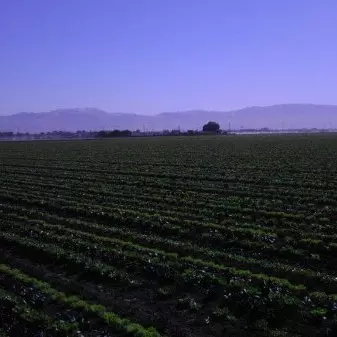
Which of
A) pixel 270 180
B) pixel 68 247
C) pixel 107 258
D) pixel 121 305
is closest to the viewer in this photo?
pixel 121 305

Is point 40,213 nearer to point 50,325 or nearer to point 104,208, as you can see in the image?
point 104,208

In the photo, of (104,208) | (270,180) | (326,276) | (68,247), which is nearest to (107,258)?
Result: (68,247)

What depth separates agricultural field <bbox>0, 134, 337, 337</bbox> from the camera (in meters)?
8.55

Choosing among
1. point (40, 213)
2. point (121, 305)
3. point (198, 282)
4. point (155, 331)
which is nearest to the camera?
point (155, 331)

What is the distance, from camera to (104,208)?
18.7 metres

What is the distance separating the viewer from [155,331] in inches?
320

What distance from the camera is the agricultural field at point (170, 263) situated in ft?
28.1

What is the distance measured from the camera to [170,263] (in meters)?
11.4

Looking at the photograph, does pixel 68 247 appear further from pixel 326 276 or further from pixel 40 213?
pixel 326 276

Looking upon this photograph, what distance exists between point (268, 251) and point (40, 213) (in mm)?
9191

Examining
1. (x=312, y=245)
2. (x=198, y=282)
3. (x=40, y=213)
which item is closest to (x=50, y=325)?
(x=198, y=282)

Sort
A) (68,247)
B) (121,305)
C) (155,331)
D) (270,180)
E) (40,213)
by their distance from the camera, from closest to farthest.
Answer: (155,331), (121,305), (68,247), (40,213), (270,180)

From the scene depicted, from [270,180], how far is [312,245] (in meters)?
13.5

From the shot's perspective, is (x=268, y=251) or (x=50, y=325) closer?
(x=50, y=325)
